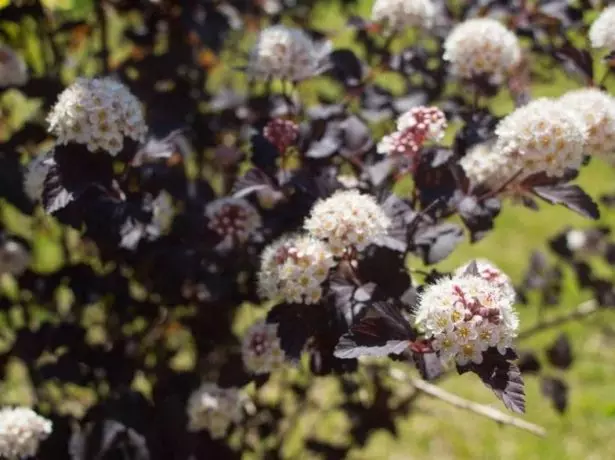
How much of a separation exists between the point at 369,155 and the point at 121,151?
542 millimetres

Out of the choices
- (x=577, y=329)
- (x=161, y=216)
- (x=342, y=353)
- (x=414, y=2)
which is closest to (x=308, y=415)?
(x=577, y=329)

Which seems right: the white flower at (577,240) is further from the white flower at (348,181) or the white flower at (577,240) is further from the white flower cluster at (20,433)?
the white flower cluster at (20,433)

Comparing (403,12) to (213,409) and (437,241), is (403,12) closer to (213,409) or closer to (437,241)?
(437,241)

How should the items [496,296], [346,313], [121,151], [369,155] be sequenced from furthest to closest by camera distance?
[369,155] → [121,151] → [346,313] → [496,296]

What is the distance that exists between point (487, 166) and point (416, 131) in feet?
0.55

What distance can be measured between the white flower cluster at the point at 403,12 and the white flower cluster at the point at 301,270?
67 centimetres

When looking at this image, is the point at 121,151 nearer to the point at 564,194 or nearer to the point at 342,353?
the point at 342,353

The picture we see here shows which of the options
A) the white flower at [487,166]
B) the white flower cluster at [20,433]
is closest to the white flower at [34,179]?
the white flower cluster at [20,433]

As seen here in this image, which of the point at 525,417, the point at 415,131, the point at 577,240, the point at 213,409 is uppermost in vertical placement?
the point at 415,131

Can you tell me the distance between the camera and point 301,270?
57.4 inches

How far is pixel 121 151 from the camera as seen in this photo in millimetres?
1602

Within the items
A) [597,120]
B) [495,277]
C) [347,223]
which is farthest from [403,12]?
[495,277]

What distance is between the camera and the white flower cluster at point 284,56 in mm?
1843

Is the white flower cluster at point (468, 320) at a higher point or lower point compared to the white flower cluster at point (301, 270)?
higher
